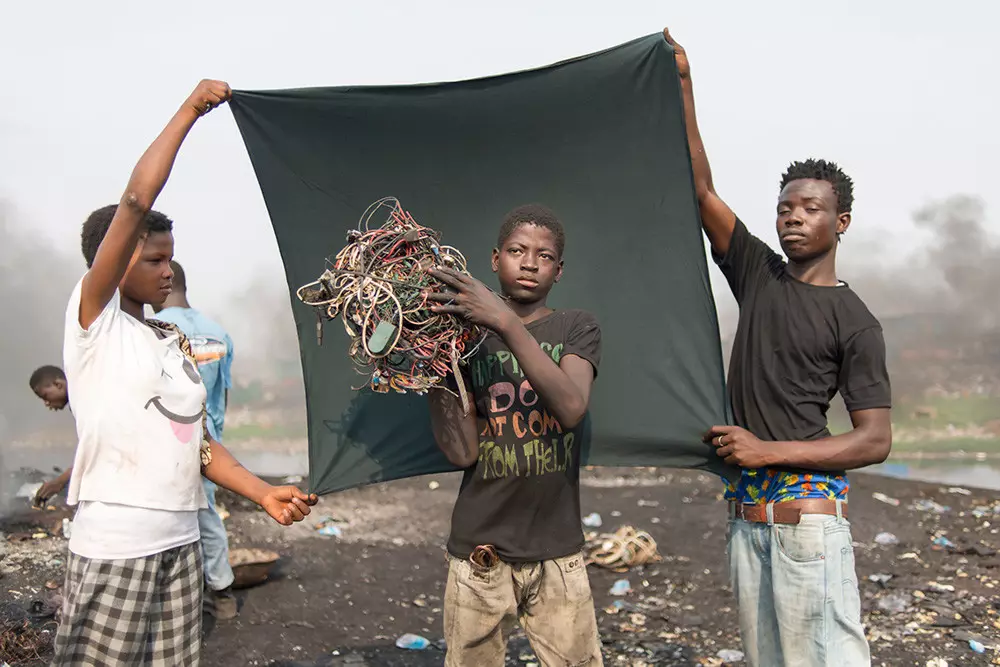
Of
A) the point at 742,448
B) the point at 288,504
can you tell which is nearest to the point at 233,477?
the point at 288,504

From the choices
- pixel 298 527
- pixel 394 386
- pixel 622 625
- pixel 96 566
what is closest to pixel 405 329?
pixel 394 386

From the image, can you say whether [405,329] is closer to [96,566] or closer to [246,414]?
[96,566]

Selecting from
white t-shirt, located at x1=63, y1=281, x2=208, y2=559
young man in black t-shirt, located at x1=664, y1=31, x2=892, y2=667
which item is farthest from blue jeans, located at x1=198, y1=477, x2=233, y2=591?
young man in black t-shirt, located at x1=664, y1=31, x2=892, y2=667

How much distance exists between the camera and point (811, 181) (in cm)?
290

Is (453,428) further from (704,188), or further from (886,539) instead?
(886,539)

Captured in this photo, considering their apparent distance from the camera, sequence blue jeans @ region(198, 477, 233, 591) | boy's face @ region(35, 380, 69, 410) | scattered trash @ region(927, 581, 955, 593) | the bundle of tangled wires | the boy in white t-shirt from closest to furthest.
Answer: the bundle of tangled wires
the boy in white t-shirt
blue jeans @ region(198, 477, 233, 591)
scattered trash @ region(927, 581, 955, 593)
boy's face @ region(35, 380, 69, 410)

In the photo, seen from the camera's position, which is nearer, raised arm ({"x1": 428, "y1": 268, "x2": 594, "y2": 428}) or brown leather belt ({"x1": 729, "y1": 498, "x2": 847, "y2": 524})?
raised arm ({"x1": 428, "y1": 268, "x2": 594, "y2": 428})

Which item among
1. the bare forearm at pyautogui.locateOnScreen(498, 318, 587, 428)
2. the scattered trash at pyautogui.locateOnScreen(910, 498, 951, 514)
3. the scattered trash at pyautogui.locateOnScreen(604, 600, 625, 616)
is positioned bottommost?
the scattered trash at pyautogui.locateOnScreen(604, 600, 625, 616)

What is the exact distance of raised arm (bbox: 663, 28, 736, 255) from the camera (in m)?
3.11

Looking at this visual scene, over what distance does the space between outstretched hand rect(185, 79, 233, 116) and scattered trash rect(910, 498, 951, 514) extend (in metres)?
6.89

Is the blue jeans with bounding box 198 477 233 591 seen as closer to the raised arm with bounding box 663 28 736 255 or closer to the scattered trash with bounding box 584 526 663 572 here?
the scattered trash with bounding box 584 526 663 572

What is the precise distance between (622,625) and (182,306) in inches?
128

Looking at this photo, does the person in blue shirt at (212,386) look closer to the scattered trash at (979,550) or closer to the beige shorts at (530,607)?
the beige shorts at (530,607)

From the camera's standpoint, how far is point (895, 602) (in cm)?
511
